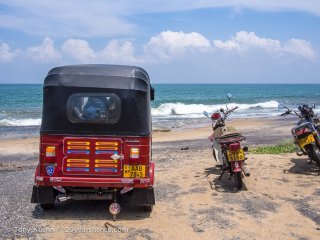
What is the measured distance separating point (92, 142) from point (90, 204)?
1.42m

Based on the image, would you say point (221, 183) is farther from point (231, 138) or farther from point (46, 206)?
point (46, 206)

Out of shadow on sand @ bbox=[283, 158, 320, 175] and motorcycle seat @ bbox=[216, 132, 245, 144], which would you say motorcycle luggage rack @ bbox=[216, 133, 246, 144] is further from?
shadow on sand @ bbox=[283, 158, 320, 175]

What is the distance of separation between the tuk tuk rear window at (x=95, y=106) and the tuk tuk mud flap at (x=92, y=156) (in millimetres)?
339

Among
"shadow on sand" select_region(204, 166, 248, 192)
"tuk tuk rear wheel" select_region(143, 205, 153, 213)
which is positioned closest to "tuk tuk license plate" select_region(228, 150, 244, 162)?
"shadow on sand" select_region(204, 166, 248, 192)

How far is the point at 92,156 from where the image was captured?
618 cm

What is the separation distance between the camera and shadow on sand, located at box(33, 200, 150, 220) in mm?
6367

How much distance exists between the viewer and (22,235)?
5555 mm

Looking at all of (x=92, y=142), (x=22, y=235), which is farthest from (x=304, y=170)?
(x=22, y=235)

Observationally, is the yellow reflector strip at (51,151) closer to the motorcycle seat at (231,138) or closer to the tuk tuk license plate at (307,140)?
the motorcycle seat at (231,138)

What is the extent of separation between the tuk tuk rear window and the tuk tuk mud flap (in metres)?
0.34

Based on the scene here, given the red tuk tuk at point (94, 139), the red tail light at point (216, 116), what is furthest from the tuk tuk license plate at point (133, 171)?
the red tail light at point (216, 116)

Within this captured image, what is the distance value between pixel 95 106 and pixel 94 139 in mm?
492

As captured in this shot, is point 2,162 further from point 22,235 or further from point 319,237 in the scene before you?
point 319,237

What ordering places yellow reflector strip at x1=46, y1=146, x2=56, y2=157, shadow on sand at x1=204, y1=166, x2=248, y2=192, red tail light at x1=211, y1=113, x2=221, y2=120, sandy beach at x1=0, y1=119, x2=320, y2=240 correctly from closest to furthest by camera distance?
sandy beach at x1=0, y1=119, x2=320, y2=240 → yellow reflector strip at x1=46, y1=146, x2=56, y2=157 → shadow on sand at x1=204, y1=166, x2=248, y2=192 → red tail light at x1=211, y1=113, x2=221, y2=120
